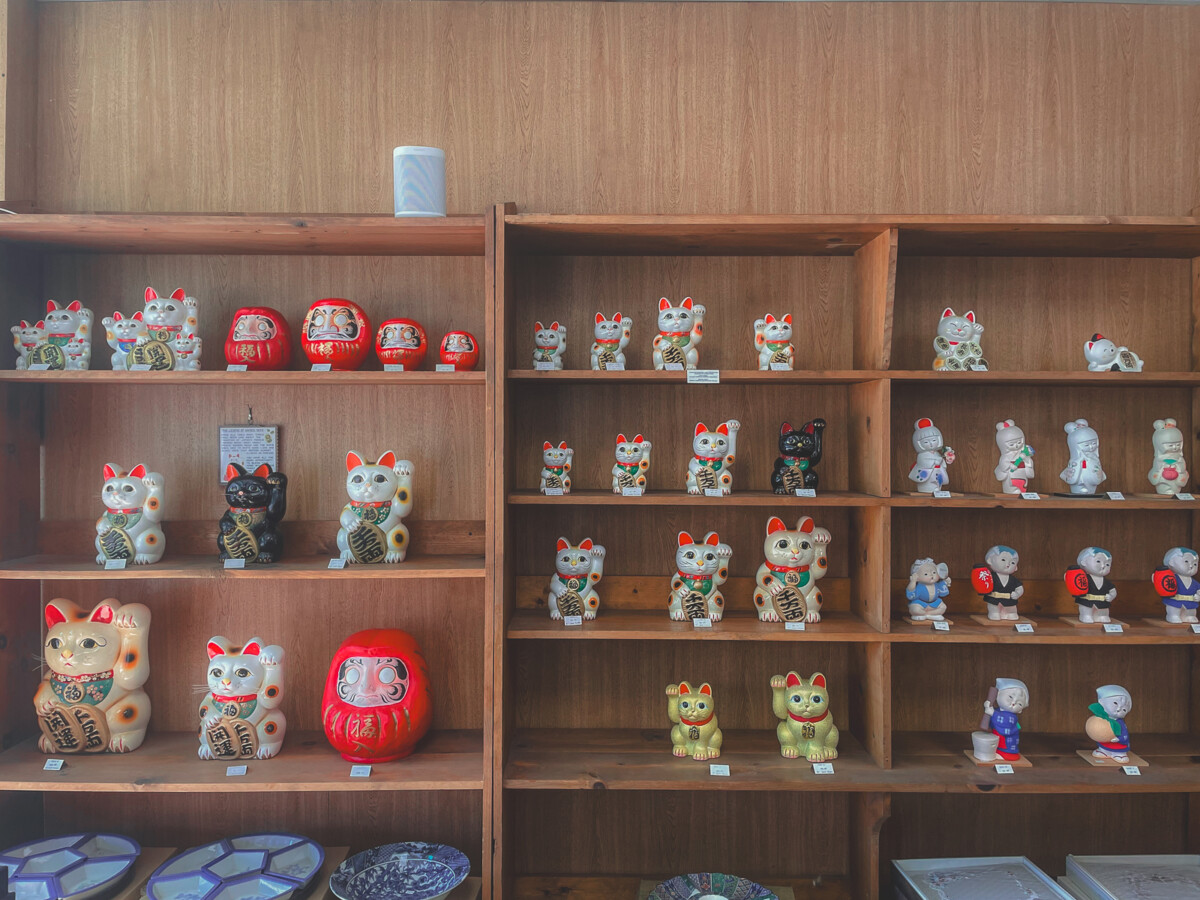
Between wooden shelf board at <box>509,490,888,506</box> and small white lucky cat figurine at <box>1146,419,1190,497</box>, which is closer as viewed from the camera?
wooden shelf board at <box>509,490,888,506</box>

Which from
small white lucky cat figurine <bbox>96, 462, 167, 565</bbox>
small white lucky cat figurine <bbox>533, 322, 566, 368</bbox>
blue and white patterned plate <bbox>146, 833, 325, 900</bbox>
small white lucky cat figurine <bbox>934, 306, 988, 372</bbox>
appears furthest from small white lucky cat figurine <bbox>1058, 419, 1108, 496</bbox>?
small white lucky cat figurine <bbox>96, 462, 167, 565</bbox>

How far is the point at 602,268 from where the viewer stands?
2402mm

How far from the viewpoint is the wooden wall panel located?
2406 millimetres

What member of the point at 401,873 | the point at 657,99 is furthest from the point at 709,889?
the point at 657,99

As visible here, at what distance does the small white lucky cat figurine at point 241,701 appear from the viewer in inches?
82.0

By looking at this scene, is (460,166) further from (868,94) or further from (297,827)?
(297,827)

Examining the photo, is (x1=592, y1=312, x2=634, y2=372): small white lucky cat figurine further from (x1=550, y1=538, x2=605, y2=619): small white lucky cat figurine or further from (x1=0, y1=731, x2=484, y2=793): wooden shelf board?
(x1=0, y1=731, x2=484, y2=793): wooden shelf board

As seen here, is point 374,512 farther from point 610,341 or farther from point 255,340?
point 610,341

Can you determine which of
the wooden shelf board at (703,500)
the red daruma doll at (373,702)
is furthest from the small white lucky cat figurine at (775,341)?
the red daruma doll at (373,702)

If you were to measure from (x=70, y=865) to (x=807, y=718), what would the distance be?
2041mm

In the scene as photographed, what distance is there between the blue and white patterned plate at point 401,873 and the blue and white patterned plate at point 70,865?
0.58 meters

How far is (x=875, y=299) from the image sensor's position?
218 centimetres

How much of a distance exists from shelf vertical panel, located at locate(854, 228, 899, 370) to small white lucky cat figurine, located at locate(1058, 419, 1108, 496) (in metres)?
0.59

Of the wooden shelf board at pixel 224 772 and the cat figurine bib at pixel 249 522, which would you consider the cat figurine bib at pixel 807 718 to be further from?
the cat figurine bib at pixel 249 522
